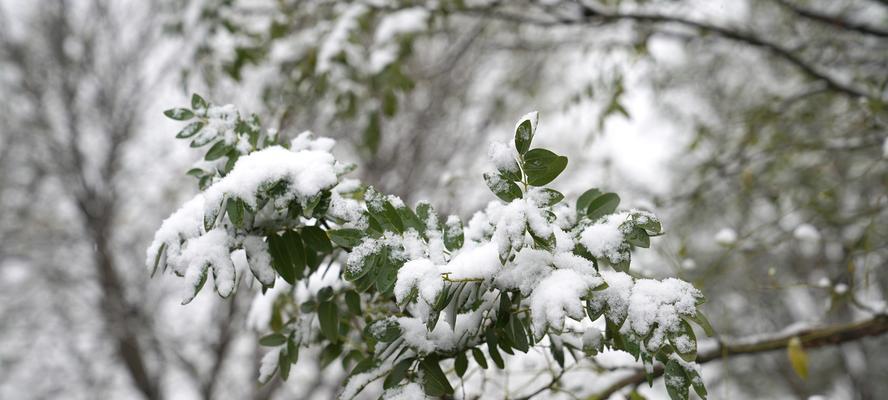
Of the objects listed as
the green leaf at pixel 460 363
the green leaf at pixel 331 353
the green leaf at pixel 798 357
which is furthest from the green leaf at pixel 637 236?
the green leaf at pixel 798 357

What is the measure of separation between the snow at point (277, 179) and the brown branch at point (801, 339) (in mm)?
966

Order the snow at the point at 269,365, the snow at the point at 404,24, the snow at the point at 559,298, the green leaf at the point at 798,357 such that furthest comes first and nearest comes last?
the snow at the point at 404,24
the green leaf at the point at 798,357
the snow at the point at 269,365
the snow at the point at 559,298

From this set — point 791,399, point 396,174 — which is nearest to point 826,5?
point 396,174

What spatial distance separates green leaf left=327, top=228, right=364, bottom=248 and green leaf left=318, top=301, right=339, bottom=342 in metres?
0.24

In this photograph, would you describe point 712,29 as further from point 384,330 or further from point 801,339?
point 384,330

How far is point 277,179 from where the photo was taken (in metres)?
0.81

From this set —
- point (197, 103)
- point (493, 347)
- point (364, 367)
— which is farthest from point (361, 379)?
point (197, 103)

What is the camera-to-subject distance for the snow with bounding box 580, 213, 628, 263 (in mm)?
765

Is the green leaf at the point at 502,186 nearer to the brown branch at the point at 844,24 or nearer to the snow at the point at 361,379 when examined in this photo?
the snow at the point at 361,379

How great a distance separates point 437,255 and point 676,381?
0.38 m

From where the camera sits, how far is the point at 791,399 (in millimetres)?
7836

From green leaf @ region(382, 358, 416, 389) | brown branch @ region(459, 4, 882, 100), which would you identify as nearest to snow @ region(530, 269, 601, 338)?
green leaf @ region(382, 358, 416, 389)

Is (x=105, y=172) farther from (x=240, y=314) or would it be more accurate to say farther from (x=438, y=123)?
(x=438, y=123)

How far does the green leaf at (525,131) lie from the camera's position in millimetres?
719
